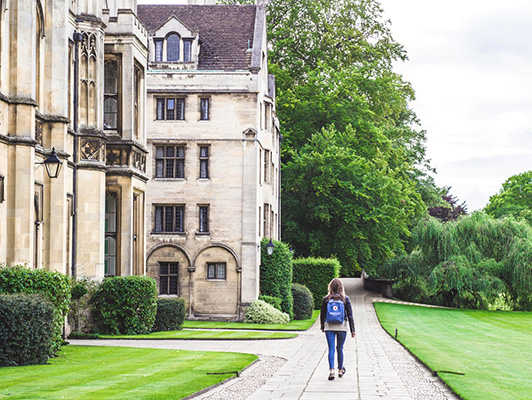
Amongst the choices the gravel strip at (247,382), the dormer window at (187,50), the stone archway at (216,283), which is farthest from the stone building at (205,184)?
the gravel strip at (247,382)

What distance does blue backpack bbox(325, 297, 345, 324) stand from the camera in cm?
1479

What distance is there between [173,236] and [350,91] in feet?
58.3

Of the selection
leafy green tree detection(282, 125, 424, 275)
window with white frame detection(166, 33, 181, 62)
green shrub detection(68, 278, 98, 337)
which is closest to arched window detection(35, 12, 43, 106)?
green shrub detection(68, 278, 98, 337)

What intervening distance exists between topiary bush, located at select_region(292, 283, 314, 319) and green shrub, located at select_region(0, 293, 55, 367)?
90.6 feet

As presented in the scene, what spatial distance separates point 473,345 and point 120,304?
12311mm

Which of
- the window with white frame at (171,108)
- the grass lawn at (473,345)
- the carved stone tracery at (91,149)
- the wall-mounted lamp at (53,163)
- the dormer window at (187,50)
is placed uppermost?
the dormer window at (187,50)

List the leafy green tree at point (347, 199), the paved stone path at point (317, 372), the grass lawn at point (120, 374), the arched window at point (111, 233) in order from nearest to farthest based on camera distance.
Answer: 1. the grass lawn at point (120, 374)
2. the paved stone path at point (317, 372)
3. the arched window at point (111, 233)
4. the leafy green tree at point (347, 199)

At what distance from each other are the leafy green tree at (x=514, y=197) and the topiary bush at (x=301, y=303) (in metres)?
63.4

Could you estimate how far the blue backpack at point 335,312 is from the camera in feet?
48.5

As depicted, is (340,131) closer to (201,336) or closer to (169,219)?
(169,219)

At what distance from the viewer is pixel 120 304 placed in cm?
2561

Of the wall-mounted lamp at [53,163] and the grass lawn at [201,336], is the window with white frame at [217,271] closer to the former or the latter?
the grass lawn at [201,336]

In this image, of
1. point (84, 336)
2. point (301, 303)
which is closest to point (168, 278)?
point (301, 303)

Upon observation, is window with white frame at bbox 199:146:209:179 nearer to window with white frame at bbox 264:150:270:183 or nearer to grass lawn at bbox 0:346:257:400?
window with white frame at bbox 264:150:270:183
